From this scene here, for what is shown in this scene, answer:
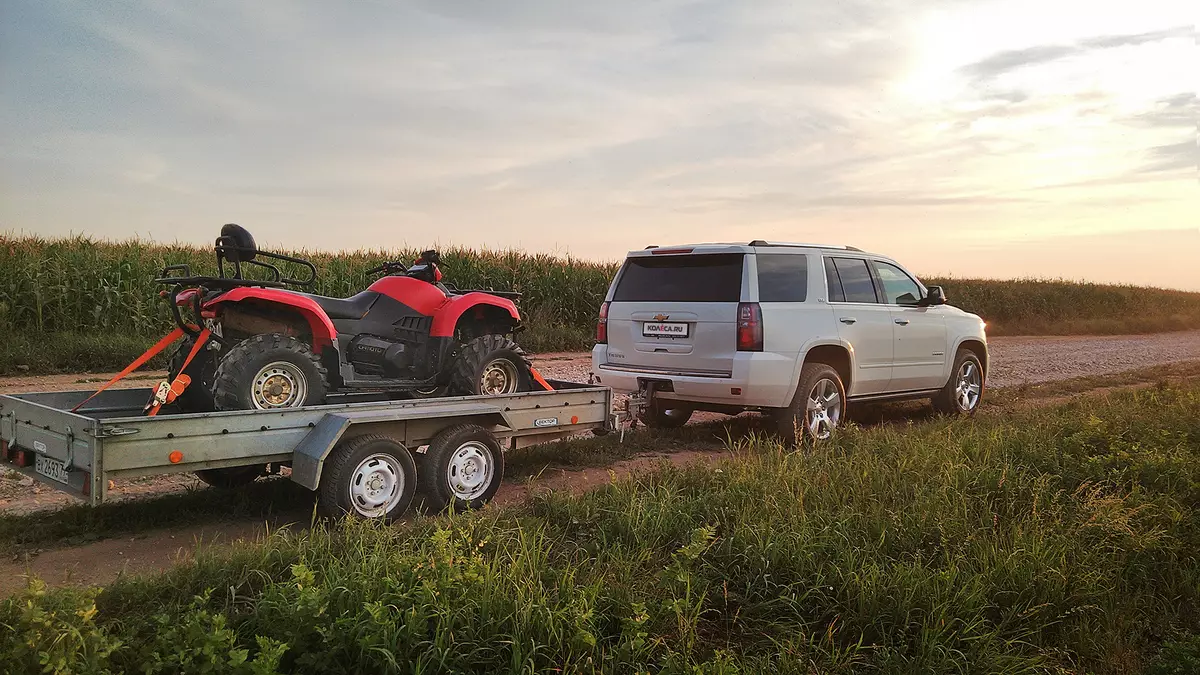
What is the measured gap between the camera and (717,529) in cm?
509

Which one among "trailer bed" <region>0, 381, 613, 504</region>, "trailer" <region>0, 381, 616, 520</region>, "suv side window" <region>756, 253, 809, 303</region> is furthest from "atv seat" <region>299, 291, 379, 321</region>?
"suv side window" <region>756, 253, 809, 303</region>

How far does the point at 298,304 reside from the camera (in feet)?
19.8

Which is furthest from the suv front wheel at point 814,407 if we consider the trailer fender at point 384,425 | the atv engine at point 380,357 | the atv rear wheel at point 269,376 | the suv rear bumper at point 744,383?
the atv rear wheel at point 269,376

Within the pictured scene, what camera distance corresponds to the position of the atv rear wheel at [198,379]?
6.02 meters

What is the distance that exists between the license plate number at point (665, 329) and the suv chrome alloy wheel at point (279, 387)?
12.3 ft

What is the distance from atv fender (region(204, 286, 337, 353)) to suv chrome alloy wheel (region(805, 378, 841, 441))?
4.52m

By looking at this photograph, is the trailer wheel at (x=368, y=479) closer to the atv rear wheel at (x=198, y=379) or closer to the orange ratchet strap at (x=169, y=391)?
the orange ratchet strap at (x=169, y=391)

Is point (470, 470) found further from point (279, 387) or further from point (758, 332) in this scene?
point (758, 332)

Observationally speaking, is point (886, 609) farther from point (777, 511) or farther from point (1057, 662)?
point (777, 511)

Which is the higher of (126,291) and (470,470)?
(126,291)

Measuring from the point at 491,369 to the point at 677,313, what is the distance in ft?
7.37

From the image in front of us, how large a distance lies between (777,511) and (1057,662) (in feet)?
5.31

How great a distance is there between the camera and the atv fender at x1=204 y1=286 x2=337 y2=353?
228 inches

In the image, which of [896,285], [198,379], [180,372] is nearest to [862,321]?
[896,285]
